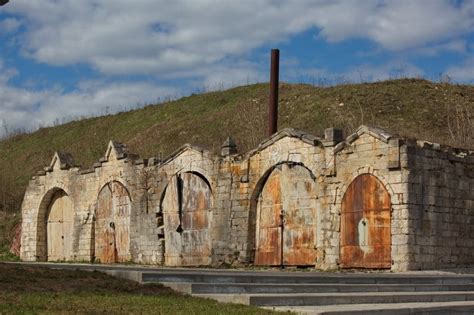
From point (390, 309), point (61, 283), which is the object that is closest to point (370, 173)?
point (390, 309)

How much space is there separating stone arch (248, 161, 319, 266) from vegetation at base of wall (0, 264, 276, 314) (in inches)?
442

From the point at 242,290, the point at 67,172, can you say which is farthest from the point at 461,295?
the point at 67,172

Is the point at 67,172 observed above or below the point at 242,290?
above

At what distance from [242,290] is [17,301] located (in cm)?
412

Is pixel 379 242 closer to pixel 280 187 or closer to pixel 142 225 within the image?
pixel 280 187

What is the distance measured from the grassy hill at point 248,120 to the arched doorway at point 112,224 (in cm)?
847

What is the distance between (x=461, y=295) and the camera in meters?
16.3

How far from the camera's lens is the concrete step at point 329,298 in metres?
13.1

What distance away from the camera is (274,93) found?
108ft

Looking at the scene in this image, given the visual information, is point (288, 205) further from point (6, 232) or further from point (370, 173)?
point (6, 232)

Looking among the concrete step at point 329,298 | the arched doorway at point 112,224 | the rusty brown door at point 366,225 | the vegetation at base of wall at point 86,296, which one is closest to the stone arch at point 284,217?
the rusty brown door at point 366,225

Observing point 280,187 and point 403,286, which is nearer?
point 403,286

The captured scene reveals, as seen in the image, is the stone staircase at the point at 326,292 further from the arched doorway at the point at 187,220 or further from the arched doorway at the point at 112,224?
the arched doorway at the point at 112,224

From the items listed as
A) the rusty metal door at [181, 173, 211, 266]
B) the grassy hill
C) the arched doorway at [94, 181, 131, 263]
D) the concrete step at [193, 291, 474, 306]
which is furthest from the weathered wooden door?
the concrete step at [193, 291, 474, 306]
